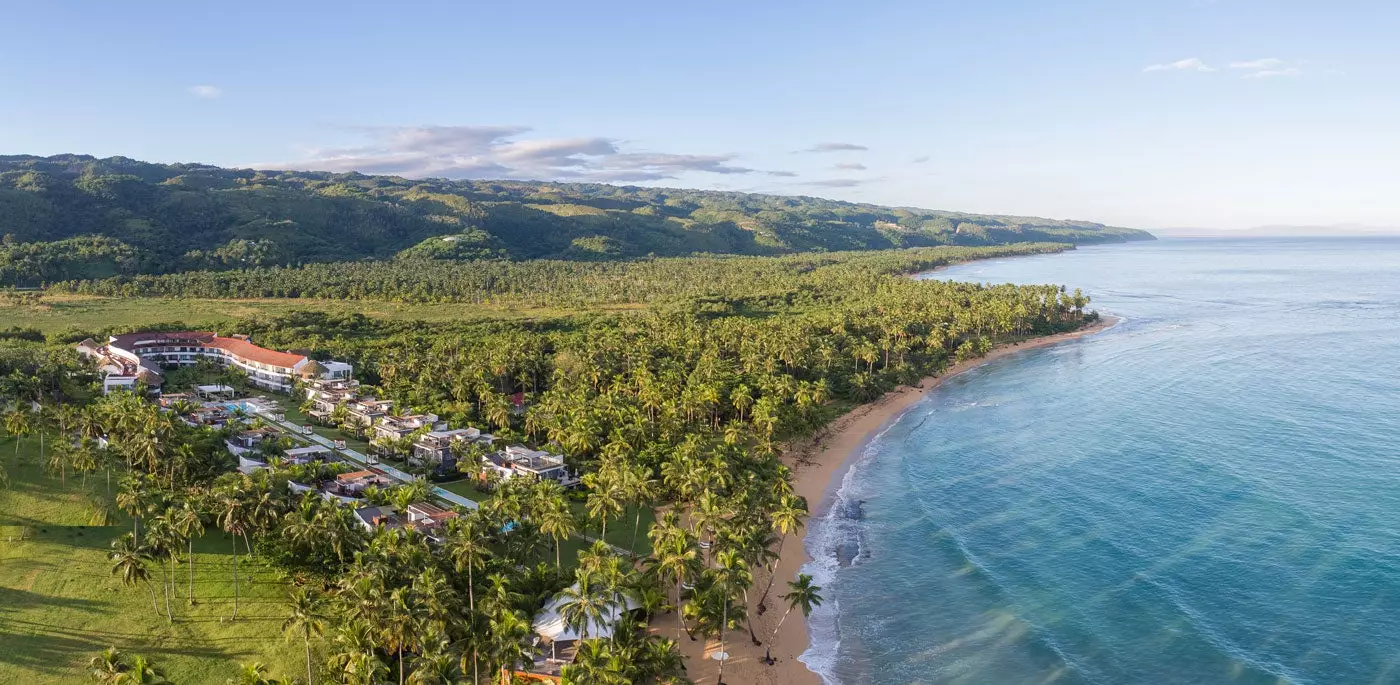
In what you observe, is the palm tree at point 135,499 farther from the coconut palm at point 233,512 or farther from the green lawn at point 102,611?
the coconut palm at point 233,512

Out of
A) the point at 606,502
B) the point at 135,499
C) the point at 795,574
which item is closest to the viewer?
the point at 135,499

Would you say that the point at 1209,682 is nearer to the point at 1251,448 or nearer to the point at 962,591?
the point at 962,591

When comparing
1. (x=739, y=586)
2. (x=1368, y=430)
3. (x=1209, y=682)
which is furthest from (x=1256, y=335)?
(x=739, y=586)

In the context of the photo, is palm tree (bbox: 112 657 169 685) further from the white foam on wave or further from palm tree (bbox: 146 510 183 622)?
the white foam on wave

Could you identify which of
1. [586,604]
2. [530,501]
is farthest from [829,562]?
[586,604]

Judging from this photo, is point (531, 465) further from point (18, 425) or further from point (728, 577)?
point (18, 425)

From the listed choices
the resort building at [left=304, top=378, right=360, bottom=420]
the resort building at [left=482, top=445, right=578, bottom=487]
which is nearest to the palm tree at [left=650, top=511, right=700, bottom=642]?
the resort building at [left=482, top=445, right=578, bottom=487]
